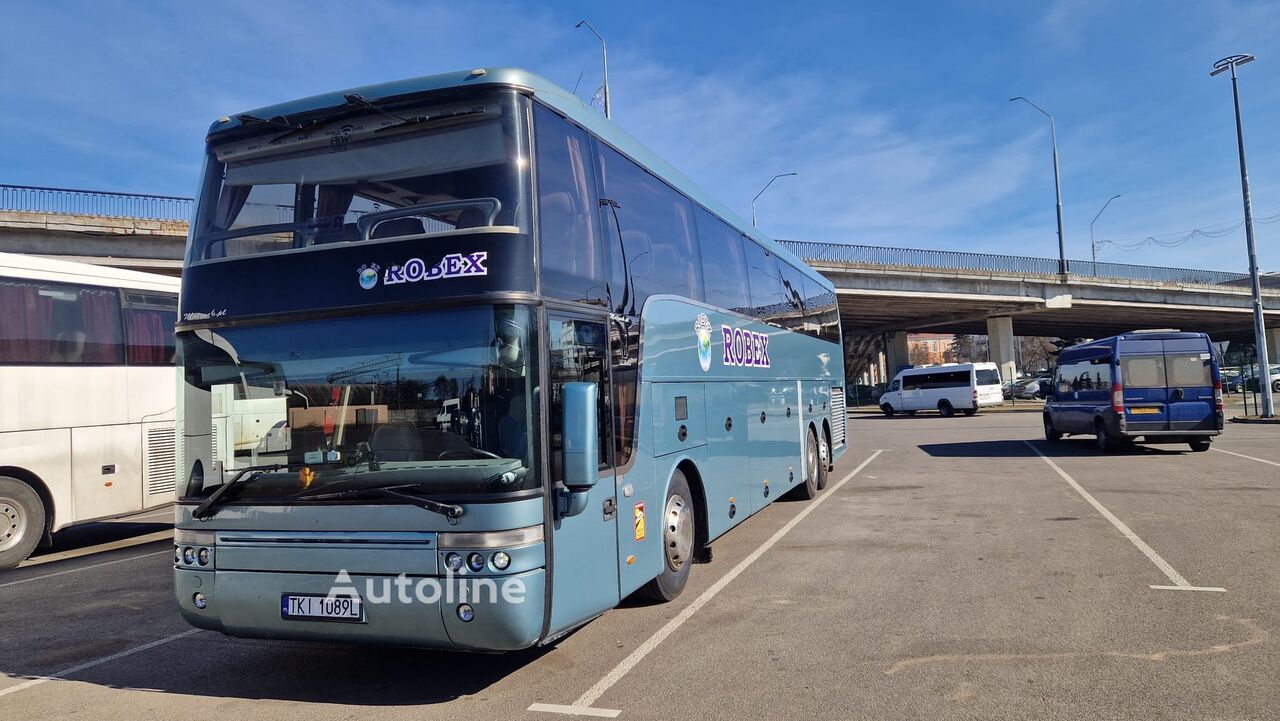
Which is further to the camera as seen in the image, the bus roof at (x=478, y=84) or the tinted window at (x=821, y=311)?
the tinted window at (x=821, y=311)

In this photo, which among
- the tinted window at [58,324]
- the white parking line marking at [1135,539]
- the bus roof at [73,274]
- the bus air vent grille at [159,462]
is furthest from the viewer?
the bus air vent grille at [159,462]

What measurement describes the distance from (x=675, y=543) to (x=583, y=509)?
205 centimetres

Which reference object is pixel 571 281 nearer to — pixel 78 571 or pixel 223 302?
pixel 223 302

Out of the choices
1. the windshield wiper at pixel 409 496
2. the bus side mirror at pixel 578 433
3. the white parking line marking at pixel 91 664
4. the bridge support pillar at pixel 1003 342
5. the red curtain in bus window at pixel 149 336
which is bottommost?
the white parking line marking at pixel 91 664

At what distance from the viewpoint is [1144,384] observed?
17.0 metres

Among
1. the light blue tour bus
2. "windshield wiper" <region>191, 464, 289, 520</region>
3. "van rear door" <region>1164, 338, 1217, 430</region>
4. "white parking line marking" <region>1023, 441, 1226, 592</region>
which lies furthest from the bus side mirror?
"van rear door" <region>1164, 338, 1217, 430</region>

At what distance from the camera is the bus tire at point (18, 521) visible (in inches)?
366

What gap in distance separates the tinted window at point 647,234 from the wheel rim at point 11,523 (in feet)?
25.5

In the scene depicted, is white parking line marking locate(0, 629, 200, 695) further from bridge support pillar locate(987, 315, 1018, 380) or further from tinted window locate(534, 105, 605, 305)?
bridge support pillar locate(987, 315, 1018, 380)

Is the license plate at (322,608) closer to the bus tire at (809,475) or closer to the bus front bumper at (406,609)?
the bus front bumper at (406,609)

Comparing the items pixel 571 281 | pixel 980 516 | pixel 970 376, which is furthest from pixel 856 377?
pixel 571 281

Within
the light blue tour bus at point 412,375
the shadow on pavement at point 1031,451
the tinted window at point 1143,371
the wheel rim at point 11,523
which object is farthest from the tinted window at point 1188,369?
the wheel rim at point 11,523

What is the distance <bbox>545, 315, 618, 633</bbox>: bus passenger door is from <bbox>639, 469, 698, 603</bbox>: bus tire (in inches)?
44.5

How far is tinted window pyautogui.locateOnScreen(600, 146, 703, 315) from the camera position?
615 cm
